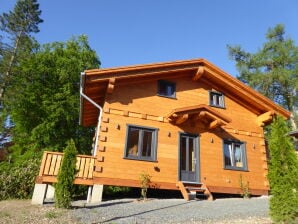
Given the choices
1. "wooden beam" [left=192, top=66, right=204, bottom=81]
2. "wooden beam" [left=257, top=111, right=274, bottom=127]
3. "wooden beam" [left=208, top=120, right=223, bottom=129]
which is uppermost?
"wooden beam" [left=192, top=66, right=204, bottom=81]

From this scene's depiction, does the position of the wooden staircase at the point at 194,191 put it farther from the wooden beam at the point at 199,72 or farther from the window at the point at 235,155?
the wooden beam at the point at 199,72

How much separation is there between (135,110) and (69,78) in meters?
13.3

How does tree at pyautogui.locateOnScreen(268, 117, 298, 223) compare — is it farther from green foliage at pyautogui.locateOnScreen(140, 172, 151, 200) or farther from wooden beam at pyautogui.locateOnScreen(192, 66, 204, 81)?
wooden beam at pyautogui.locateOnScreen(192, 66, 204, 81)

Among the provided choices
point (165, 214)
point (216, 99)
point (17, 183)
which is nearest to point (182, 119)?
point (216, 99)

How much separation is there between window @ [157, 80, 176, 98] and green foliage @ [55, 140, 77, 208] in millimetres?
5756

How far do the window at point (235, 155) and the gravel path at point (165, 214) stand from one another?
4.35 meters

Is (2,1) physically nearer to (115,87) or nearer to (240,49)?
(115,87)

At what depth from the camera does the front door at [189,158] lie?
11.8 meters

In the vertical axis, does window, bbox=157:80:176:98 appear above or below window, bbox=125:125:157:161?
above

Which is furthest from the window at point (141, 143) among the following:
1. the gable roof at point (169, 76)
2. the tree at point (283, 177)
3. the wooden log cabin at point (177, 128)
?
the tree at point (283, 177)

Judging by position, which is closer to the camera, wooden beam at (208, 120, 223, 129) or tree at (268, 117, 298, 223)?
tree at (268, 117, 298, 223)

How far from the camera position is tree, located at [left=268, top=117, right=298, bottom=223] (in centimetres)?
617

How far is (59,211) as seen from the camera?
24.6 feet

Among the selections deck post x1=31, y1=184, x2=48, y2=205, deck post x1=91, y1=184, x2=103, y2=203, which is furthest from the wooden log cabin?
deck post x1=31, y1=184, x2=48, y2=205
